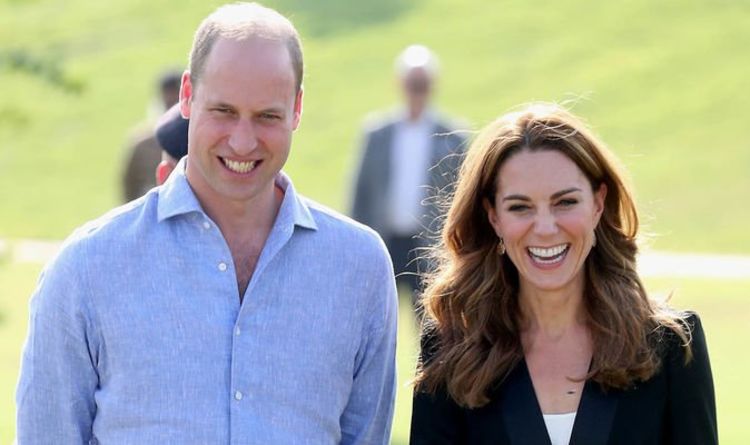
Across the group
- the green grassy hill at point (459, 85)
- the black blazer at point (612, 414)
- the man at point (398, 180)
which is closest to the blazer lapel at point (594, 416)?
the black blazer at point (612, 414)

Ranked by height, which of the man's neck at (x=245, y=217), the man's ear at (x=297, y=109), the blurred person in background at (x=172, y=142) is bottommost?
the man's neck at (x=245, y=217)

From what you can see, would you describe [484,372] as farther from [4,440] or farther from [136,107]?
[136,107]

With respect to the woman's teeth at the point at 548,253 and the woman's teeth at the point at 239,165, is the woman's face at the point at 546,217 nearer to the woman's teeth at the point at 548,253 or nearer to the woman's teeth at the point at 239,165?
the woman's teeth at the point at 548,253

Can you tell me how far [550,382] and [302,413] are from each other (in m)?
0.89

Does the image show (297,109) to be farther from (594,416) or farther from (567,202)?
(594,416)

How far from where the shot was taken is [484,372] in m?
4.72

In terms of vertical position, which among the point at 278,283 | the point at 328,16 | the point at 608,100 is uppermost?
the point at 328,16

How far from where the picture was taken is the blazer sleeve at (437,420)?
4.72 m

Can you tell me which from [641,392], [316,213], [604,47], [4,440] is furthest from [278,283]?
[604,47]

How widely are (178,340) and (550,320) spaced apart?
50.9 inches

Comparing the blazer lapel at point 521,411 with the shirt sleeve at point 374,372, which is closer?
the shirt sleeve at point 374,372

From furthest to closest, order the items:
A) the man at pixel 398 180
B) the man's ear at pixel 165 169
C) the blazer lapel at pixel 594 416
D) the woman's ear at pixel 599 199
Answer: the man at pixel 398 180 → the man's ear at pixel 165 169 → the woman's ear at pixel 599 199 → the blazer lapel at pixel 594 416

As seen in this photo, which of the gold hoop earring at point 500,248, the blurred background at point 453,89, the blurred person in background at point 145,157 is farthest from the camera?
the blurred background at point 453,89

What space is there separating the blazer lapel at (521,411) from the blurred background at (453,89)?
49.4ft
